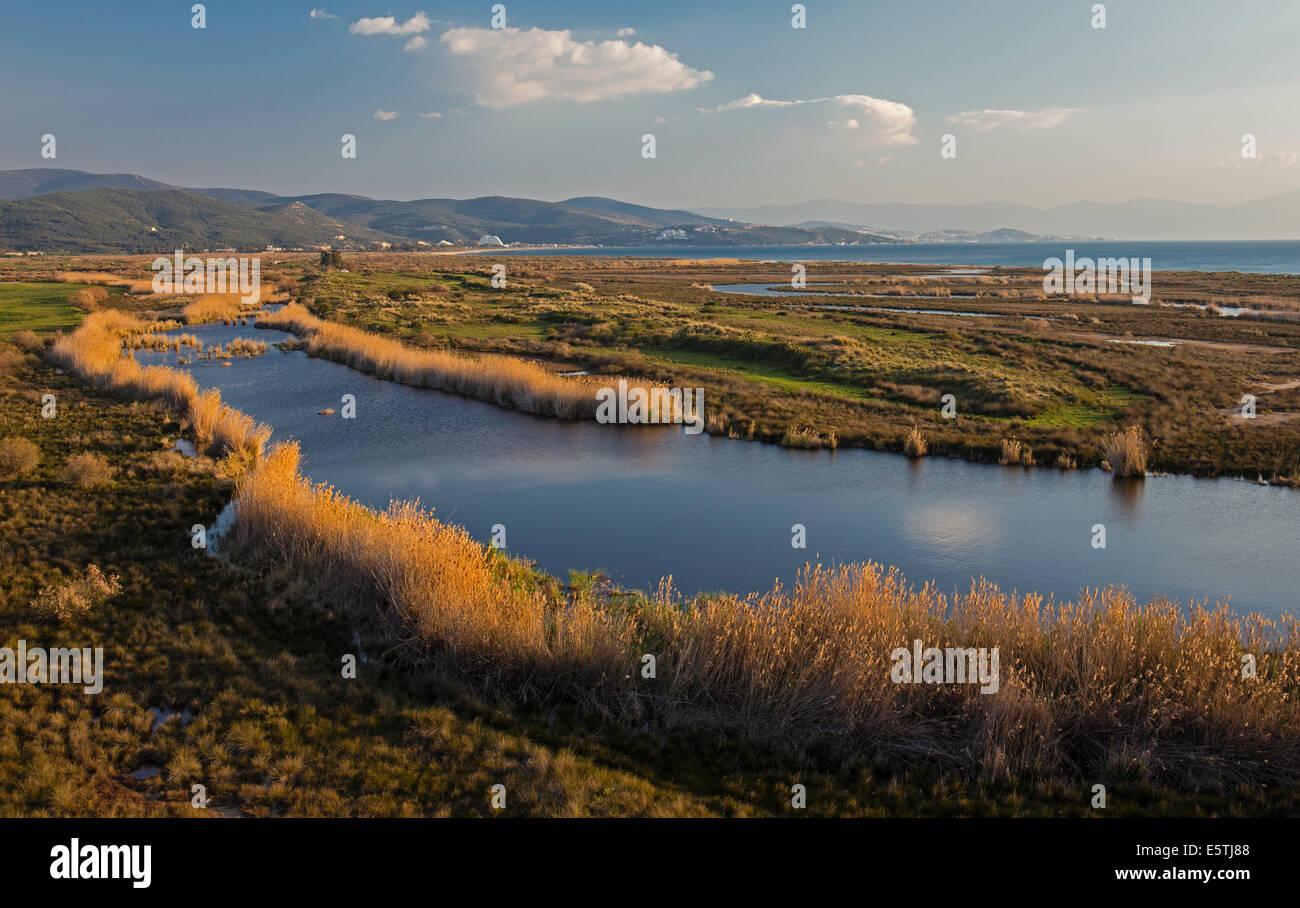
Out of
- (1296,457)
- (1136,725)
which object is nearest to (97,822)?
(1136,725)

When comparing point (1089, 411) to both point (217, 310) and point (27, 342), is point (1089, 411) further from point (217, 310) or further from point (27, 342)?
point (217, 310)

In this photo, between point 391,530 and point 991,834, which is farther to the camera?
point 391,530

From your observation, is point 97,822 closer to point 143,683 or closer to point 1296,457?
point 143,683

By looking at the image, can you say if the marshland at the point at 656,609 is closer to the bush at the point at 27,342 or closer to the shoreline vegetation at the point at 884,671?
the shoreline vegetation at the point at 884,671

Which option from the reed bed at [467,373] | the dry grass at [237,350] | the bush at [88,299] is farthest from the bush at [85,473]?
the bush at [88,299]

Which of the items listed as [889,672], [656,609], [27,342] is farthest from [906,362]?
[27,342]

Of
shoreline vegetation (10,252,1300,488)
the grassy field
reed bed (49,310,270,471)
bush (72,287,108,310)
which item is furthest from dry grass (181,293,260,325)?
A: reed bed (49,310,270,471)

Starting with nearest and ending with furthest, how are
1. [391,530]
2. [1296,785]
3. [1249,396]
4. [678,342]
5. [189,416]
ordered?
[1296,785] < [391,530] < [189,416] < [1249,396] < [678,342]
